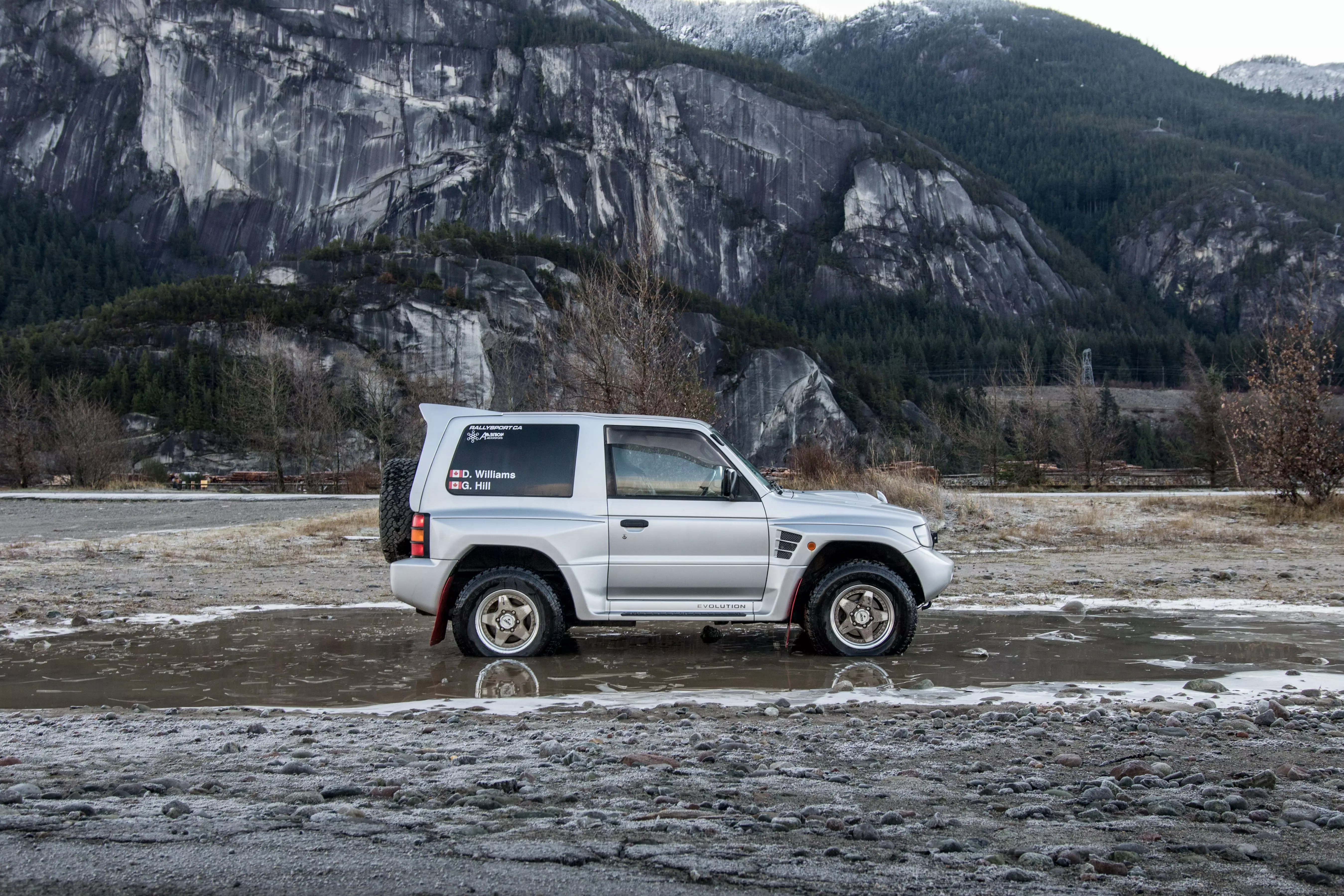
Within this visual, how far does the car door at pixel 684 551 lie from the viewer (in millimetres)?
7820

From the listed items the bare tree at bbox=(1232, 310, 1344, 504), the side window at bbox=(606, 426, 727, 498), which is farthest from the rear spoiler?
the bare tree at bbox=(1232, 310, 1344, 504)

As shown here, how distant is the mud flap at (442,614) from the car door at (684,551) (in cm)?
122

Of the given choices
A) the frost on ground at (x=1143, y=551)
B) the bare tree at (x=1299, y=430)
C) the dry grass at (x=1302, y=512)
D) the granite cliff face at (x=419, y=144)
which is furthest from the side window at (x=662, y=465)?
the granite cliff face at (x=419, y=144)

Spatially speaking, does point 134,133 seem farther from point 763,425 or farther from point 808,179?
point 763,425

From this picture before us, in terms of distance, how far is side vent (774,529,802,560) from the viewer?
788 cm

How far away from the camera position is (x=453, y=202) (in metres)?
158

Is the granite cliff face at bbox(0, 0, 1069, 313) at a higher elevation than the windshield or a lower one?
higher

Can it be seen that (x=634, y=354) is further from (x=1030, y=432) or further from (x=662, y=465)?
(x=1030, y=432)

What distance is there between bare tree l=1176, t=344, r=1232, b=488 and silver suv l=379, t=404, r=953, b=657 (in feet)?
116

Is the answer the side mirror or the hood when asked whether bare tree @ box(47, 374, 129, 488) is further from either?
the hood

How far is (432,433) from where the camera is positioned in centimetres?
802

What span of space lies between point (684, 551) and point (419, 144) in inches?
6453

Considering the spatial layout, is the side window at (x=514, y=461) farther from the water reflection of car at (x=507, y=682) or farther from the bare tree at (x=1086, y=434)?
the bare tree at (x=1086, y=434)

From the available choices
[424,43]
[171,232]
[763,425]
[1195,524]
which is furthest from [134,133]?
[1195,524]
